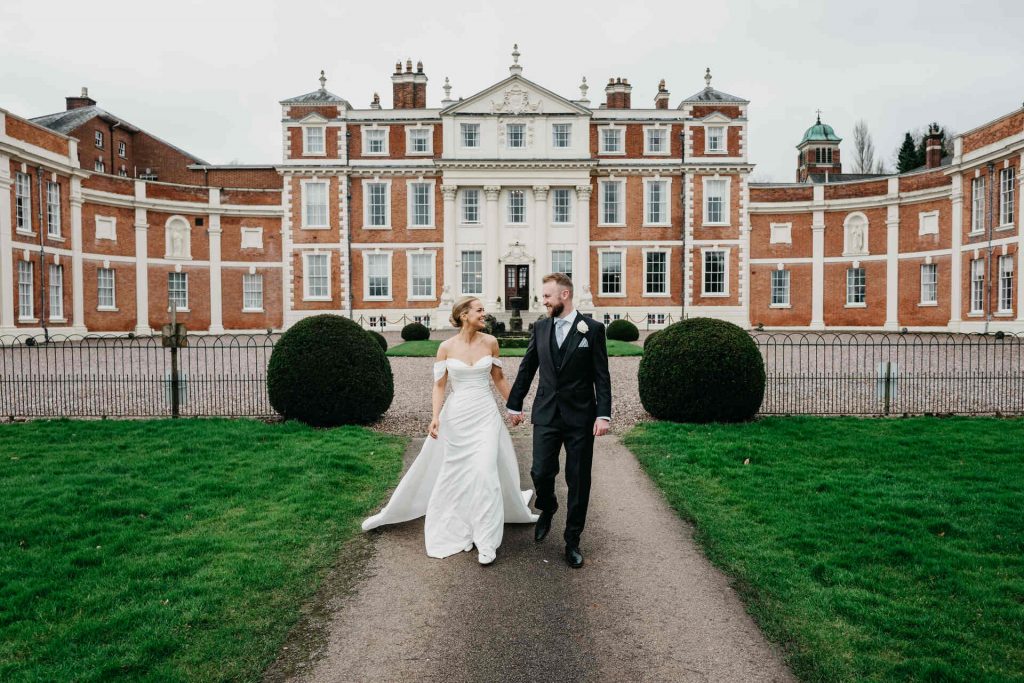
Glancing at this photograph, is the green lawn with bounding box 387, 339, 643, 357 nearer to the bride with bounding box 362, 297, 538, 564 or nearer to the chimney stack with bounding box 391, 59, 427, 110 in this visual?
the bride with bounding box 362, 297, 538, 564

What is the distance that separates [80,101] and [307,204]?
22427 millimetres

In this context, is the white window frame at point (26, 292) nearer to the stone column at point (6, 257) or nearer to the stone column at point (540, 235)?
the stone column at point (6, 257)

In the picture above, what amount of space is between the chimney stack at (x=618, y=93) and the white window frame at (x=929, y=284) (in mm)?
18207

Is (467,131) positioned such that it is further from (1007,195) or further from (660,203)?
(1007,195)

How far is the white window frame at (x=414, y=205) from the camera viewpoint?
3884 centimetres

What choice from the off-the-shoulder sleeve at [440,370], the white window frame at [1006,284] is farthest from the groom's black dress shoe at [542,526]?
the white window frame at [1006,284]

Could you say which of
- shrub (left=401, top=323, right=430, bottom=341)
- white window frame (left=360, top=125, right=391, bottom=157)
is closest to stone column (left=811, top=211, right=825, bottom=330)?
shrub (left=401, top=323, right=430, bottom=341)

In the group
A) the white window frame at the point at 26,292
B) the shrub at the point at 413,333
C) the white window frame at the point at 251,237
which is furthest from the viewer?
the white window frame at the point at 251,237

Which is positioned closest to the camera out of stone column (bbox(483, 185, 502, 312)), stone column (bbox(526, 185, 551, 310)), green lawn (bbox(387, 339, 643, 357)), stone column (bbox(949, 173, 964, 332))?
green lawn (bbox(387, 339, 643, 357))

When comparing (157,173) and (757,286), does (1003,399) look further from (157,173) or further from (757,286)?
(157,173)

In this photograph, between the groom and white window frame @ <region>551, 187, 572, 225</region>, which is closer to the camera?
the groom

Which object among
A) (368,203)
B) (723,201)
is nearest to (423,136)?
(368,203)

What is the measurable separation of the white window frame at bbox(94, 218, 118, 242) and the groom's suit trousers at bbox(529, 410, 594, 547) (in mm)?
34924

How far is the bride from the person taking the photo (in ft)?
18.6
